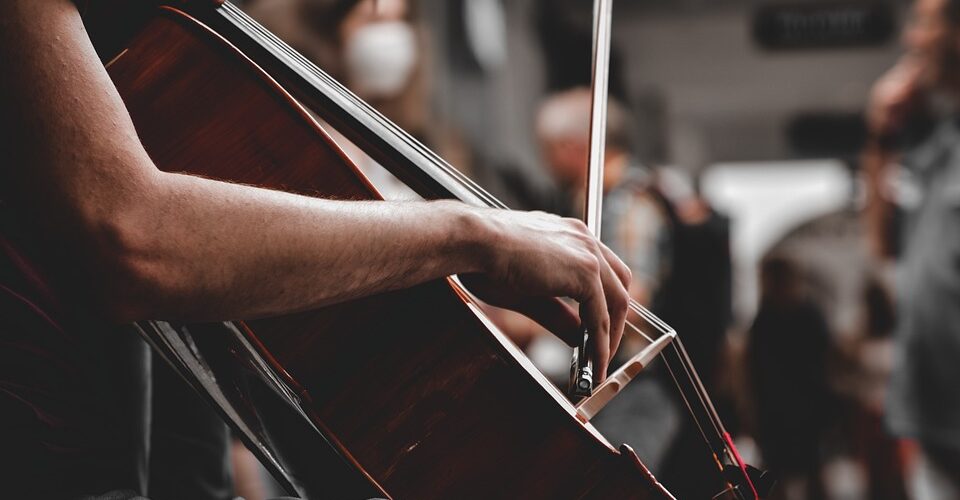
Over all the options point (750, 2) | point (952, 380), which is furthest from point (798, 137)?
point (952, 380)

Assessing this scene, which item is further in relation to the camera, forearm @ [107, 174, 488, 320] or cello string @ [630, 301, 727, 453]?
cello string @ [630, 301, 727, 453]

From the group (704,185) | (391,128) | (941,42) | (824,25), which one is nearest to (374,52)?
(941,42)

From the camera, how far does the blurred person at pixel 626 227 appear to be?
249cm

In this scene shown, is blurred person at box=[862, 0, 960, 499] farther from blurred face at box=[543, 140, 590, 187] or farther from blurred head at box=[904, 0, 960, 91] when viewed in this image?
blurred face at box=[543, 140, 590, 187]

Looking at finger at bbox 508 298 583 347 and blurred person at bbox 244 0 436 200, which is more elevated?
blurred person at bbox 244 0 436 200

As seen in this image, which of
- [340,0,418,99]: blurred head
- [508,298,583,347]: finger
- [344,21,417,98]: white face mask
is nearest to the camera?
[508,298,583,347]: finger

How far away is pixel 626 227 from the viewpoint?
2904mm

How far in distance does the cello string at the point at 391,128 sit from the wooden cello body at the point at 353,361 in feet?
0.15

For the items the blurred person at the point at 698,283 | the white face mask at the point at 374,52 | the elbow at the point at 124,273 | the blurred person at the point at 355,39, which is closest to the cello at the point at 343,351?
the elbow at the point at 124,273

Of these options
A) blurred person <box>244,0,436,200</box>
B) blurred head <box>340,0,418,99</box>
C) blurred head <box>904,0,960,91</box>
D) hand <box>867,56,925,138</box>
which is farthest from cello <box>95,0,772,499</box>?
hand <box>867,56,925,138</box>

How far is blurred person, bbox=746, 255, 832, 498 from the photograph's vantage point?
478 cm

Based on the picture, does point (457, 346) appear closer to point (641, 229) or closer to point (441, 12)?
point (641, 229)

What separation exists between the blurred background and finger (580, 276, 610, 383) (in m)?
0.24

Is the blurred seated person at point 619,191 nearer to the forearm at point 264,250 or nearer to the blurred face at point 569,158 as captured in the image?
the blurred face at point 569,158
